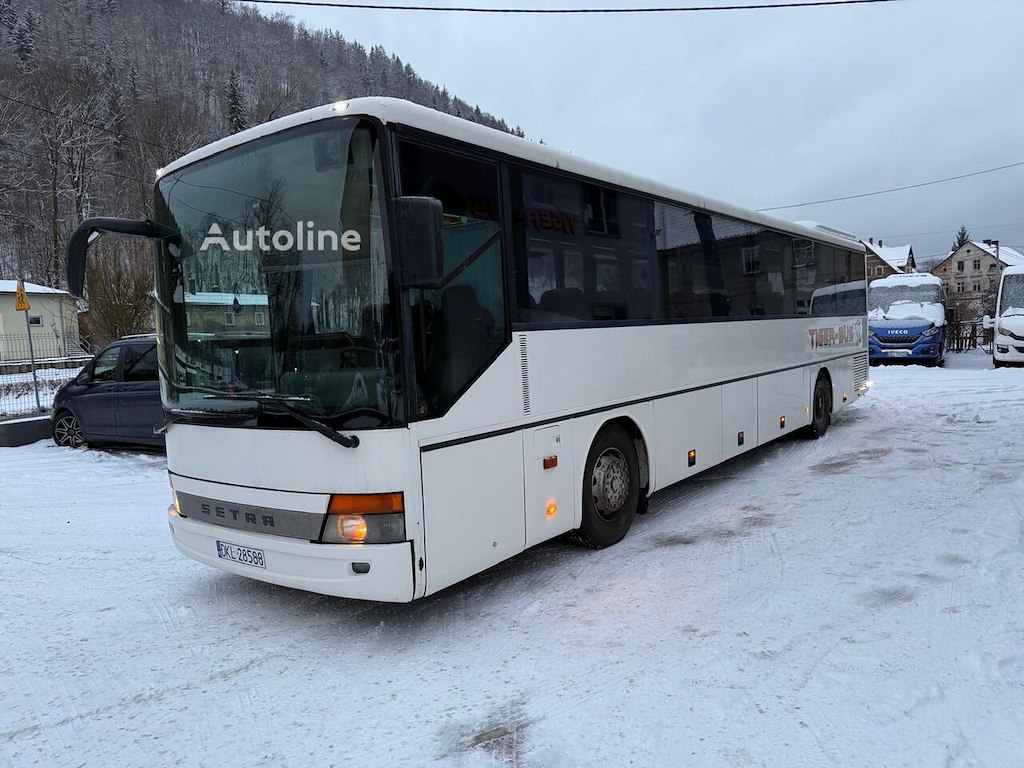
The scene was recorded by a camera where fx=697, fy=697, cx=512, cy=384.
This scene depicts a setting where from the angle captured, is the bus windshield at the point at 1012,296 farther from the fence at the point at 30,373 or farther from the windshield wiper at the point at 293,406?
the fence at the point at 30,373

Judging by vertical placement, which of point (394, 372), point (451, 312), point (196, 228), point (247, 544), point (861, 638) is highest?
point (196, 228)

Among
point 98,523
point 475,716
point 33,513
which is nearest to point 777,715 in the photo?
point 475,716

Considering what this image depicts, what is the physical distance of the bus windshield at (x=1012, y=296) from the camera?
20641mm

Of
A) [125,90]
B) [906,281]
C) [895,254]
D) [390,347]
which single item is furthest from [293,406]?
[895,254]

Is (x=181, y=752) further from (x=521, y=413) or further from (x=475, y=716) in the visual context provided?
(x=521, y=413)

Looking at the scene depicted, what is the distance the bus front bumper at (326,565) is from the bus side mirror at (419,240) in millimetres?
1451

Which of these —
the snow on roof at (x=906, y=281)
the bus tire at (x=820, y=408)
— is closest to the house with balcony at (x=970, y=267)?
the snow on roof at (x=906, y=281)

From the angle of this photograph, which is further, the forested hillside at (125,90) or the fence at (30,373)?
the forested hillside at (125,90)

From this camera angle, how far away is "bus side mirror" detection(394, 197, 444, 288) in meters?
3.62

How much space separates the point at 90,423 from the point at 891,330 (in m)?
21.5

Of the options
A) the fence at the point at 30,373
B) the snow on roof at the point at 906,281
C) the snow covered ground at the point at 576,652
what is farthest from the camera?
the snow on roof at the point at 906,281

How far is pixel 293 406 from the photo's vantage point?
154 inches

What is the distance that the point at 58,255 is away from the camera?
143ft

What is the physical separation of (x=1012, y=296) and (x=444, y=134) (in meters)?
23.1
